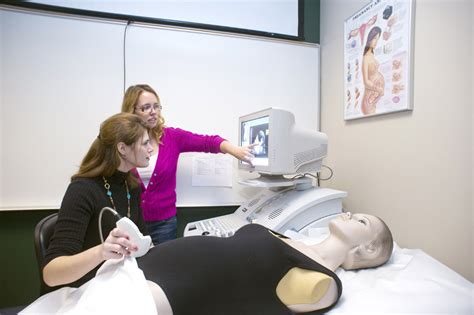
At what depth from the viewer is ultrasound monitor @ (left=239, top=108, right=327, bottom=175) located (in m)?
1.28

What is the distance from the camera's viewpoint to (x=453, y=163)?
107 cm

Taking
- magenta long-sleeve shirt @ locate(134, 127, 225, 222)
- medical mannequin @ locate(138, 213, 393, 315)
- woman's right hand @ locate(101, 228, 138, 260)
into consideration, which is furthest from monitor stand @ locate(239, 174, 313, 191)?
woman's right hand @ locate(101, 228, 138, 260)

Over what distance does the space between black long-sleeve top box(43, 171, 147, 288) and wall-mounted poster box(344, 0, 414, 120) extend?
1.33 metres

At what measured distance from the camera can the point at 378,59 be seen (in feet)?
4.59

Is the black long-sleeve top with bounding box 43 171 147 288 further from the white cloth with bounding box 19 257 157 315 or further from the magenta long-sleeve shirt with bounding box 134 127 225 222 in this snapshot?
the magenta long-sleeve shirt with bounding box 134 127 225 222

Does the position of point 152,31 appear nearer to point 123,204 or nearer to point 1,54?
point 1,54

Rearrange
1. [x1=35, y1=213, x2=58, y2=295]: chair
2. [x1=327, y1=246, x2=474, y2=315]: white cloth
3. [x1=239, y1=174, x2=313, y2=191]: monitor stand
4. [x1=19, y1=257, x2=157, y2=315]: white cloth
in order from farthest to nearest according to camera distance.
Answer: [x1=239, y1=174, x2=313, y2=191]: monitor stand
[x1=35, y1=213, x2=58, y2=295]: chair
[x1=327, y1=246, x2=474, y2=315]: white cloth
[x1=19, y1=257, x2=157, y2=315]: white cloth

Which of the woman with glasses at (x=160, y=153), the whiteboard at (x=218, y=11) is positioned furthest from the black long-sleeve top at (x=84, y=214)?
the whiteboard at (x=218, y=11)

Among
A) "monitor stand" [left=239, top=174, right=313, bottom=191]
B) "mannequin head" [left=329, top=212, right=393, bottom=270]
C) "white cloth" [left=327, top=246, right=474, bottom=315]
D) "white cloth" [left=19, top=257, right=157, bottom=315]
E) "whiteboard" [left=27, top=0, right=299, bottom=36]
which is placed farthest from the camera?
"whiteboard" [left=27, top=0, right=299, bottom=36]

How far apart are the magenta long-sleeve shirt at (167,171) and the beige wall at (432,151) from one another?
93cm

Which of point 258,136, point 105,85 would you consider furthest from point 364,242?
point 105,85

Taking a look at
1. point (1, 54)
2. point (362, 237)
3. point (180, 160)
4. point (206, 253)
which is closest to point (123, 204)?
point (206, 253)

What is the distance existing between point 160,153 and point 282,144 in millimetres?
714

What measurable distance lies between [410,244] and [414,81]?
782 millimetres
